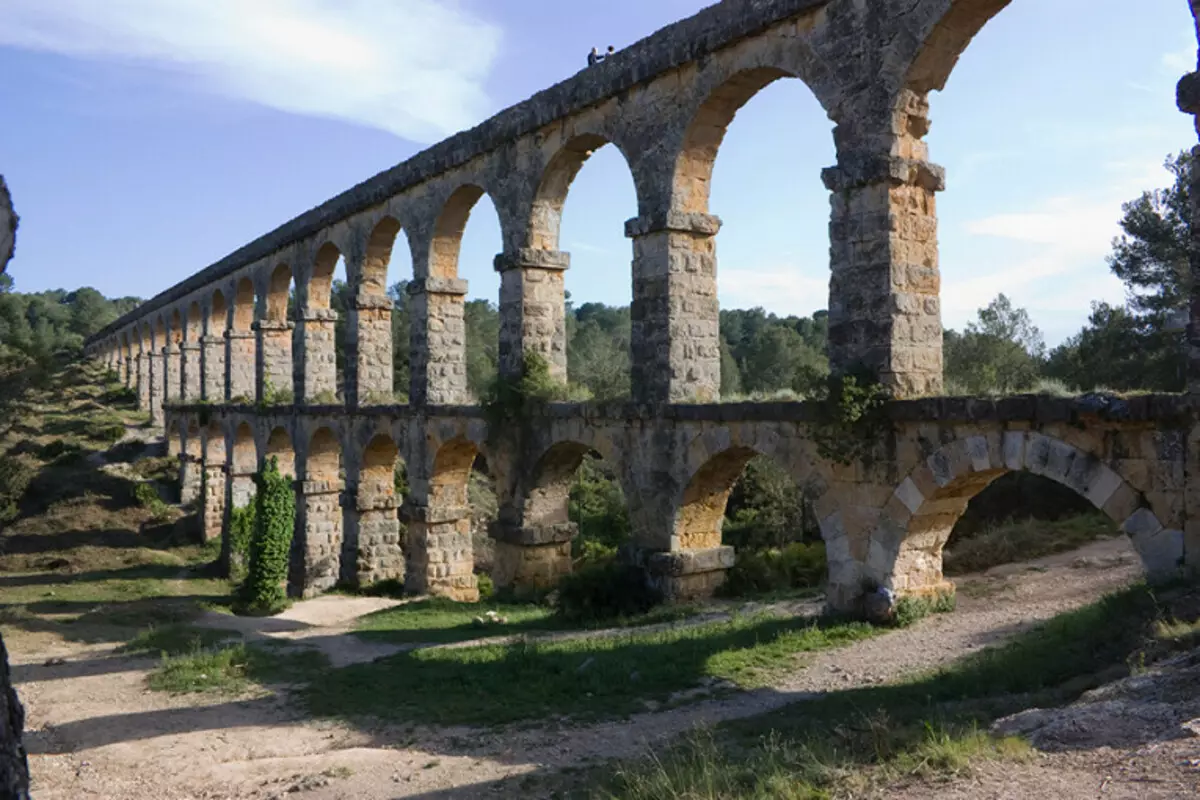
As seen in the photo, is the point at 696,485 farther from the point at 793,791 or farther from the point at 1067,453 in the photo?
the point at 793,791

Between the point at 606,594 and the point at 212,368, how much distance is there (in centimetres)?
2226

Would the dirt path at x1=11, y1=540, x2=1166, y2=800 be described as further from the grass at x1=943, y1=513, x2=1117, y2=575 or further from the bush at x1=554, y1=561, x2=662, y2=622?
the bush at x1=554, y1=561, x2=662, y2=622

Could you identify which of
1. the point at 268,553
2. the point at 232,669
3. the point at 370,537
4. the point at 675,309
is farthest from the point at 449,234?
the point at 232,669

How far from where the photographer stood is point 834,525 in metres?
9.11

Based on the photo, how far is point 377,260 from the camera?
18969mm

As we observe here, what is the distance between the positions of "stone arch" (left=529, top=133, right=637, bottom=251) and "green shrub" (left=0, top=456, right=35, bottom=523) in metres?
18.3

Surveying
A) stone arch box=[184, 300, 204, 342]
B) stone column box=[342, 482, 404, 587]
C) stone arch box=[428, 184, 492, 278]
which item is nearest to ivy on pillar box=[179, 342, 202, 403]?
stone arch box=[184, 300, 204, 342]

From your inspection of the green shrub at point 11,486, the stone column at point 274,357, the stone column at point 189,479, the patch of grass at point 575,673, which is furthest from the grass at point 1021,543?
the stone column at point 189,479

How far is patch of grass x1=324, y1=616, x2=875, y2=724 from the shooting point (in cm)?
797

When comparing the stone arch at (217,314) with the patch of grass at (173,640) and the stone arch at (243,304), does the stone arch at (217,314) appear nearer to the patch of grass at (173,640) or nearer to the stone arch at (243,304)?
the stone arch at (243,304)

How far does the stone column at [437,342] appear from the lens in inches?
639

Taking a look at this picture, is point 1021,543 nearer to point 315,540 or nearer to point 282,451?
point 315,540

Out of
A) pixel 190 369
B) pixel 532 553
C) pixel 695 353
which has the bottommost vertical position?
pixel 532 553

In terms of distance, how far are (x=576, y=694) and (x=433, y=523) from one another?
855 cm
